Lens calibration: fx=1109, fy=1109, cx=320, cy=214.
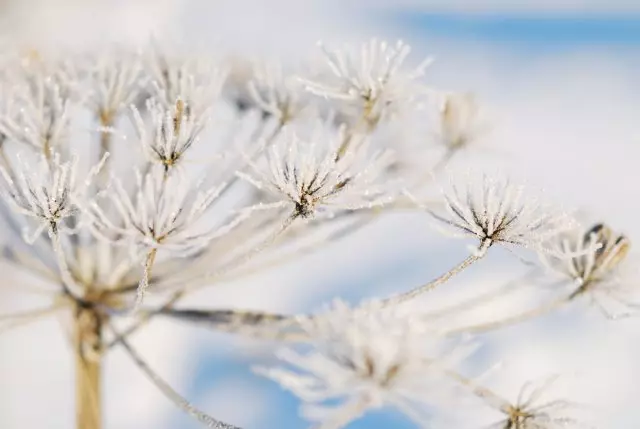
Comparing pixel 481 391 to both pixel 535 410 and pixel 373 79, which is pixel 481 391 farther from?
pixel 373 79

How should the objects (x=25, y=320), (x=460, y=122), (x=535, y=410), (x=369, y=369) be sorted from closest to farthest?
(x=369, y=369) < (x=535, y=410) < (x=25, y=320) < (x=460, y=122)

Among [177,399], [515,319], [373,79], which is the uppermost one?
[373,79]

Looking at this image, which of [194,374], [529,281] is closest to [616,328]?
[194,374]

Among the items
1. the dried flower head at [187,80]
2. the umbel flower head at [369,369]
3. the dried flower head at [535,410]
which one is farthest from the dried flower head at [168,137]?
the dried flower head at [535,410]

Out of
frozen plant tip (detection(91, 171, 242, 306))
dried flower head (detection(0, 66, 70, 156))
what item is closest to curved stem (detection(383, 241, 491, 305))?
frozen plant tip (detection(91, 171, 242, 306))

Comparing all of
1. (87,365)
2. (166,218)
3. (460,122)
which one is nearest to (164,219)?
(166,218)

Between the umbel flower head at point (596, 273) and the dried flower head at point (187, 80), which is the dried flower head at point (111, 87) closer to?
the dried flower head at point (187, 80)

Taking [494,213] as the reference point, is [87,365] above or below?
below
